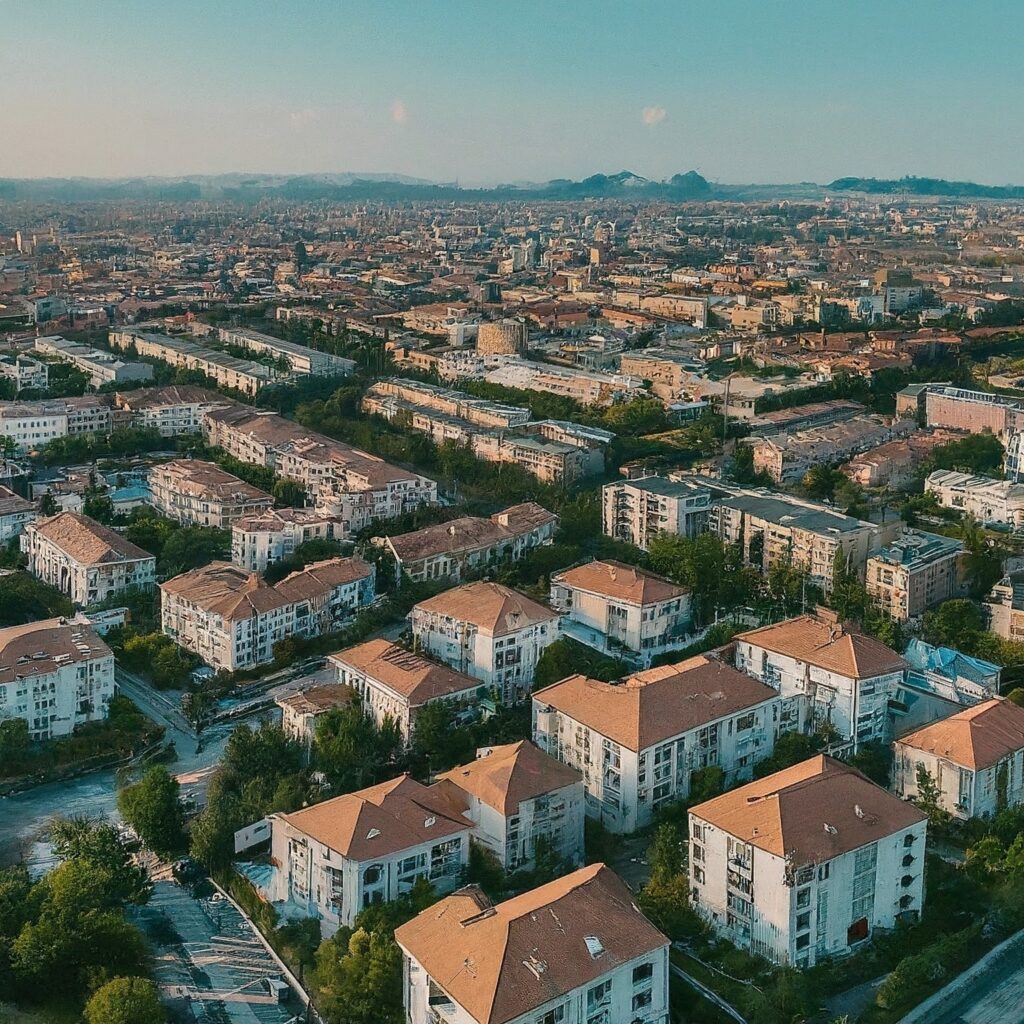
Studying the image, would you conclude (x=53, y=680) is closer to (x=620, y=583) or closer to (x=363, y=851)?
(x=363, y=851)

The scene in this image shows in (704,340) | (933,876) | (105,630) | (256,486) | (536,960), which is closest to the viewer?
(536,960)

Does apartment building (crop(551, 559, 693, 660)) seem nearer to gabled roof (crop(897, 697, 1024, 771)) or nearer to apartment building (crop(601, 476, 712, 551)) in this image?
apartment building (crop(601, 476, 712, 551))

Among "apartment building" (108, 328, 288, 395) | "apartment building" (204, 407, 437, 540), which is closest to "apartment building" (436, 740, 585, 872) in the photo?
"apartment building" (204, 407, 437, 540)

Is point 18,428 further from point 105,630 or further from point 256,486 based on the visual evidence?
point 105,630

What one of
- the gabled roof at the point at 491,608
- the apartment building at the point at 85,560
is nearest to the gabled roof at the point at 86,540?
the apartment building at the point at 85,560

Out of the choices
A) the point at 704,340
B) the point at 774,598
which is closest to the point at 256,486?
the point at 774,598

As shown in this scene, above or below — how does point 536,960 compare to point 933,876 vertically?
above

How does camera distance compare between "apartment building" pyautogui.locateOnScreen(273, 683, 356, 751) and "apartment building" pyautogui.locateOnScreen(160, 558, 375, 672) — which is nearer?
"apartment building" pyautogui.locateOnScreen(273, 683, 356, 751)
